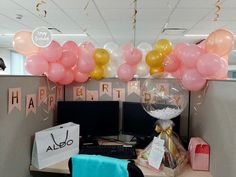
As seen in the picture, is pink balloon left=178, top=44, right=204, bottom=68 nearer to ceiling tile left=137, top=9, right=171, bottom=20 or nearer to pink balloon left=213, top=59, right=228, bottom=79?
pink balloon left=213, top=59, right=228, bottom=79

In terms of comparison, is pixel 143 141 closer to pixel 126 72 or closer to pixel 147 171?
pixel 147 171

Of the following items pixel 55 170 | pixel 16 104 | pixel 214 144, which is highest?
pixel 16 104

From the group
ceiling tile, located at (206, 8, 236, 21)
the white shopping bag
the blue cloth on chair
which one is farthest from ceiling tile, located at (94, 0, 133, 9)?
the blue cloth on chair

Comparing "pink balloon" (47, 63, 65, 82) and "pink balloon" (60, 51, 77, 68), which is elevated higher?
"pink balloon" (60, 51, 77, 68)

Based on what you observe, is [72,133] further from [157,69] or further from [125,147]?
[157,69]

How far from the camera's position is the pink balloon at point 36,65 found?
1582 millimetres

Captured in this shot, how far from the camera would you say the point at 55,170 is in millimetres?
1420

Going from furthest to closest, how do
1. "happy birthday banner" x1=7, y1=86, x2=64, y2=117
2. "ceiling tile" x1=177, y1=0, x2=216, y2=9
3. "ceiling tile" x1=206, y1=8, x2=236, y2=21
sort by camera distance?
"ceiling tile" x1=206, y1=8, x2=236, y2=21 → "ceiling tile" x1=177, y1=0, x2=216, y2=9 → "happy birthday banner" x1=7, y1=86, x2=64, y2=117

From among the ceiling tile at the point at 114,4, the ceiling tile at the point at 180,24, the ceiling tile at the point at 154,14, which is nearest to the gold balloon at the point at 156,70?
the ceiling tile at the point at 114,4

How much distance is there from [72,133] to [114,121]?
1.42 feet

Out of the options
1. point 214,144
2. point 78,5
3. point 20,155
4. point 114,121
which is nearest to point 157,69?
point 114,121

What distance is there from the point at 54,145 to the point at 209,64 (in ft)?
3.69

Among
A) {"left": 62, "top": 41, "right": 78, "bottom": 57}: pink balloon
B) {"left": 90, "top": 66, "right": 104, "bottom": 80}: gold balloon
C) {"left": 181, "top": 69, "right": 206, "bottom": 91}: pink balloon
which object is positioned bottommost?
{"left": 181, "top": 69, "right": 206, "bottom": 91}: pink balloon

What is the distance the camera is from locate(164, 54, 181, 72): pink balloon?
164 centimetres
